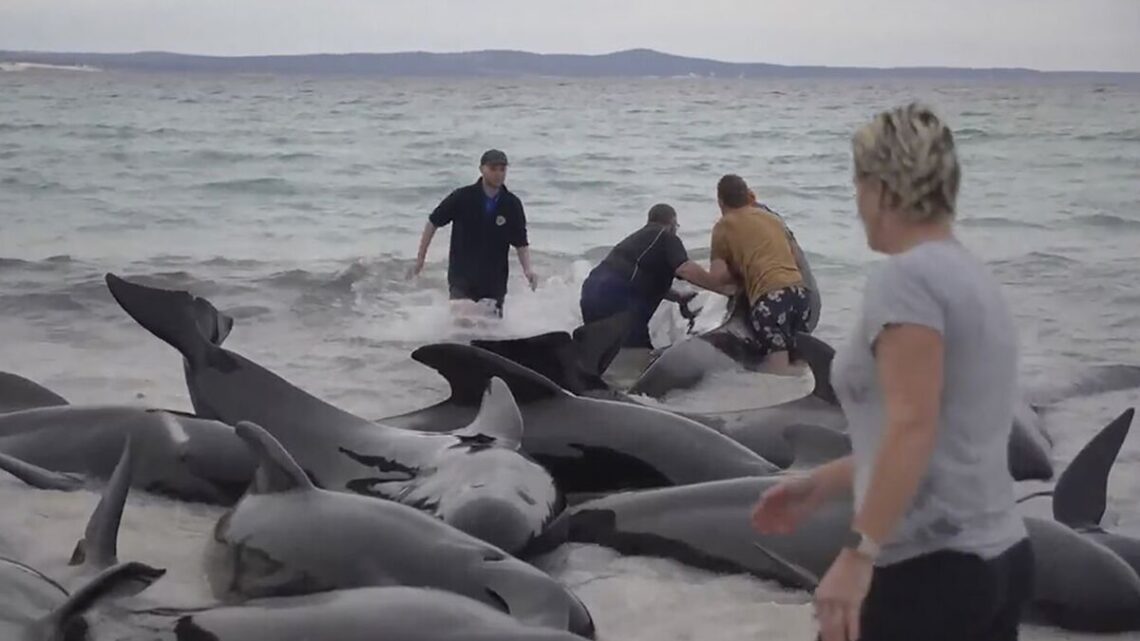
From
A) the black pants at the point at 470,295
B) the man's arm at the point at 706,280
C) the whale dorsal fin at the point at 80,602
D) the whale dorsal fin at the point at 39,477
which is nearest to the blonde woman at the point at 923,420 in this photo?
the whale dorsal fin at the point at 80,602

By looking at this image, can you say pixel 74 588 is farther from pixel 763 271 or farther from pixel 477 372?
pixel 763 271

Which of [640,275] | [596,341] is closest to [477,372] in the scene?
[596,341]

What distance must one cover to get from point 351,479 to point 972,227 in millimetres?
20261

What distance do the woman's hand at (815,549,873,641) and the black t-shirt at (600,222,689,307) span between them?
27.5ft

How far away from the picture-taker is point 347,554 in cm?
504

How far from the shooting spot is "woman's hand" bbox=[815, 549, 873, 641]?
308cm

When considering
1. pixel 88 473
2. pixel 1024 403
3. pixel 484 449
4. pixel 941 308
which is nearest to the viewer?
pixel 941 308

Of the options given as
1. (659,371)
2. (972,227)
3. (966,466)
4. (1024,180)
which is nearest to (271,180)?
(972,227)

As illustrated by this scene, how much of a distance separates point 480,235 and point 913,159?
9.47 meters

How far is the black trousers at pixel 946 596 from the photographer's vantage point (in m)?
3.33

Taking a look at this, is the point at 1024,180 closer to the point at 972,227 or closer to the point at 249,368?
the point at 972,227

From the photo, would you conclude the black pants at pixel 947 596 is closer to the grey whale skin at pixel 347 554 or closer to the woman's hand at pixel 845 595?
the woman's hand at pixel 845 595

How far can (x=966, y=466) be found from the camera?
3.27m

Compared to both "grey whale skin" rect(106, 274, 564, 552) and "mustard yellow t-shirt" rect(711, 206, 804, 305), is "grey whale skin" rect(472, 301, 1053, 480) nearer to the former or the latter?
"grey whale skin" rect(106, 274, 564, 552)
